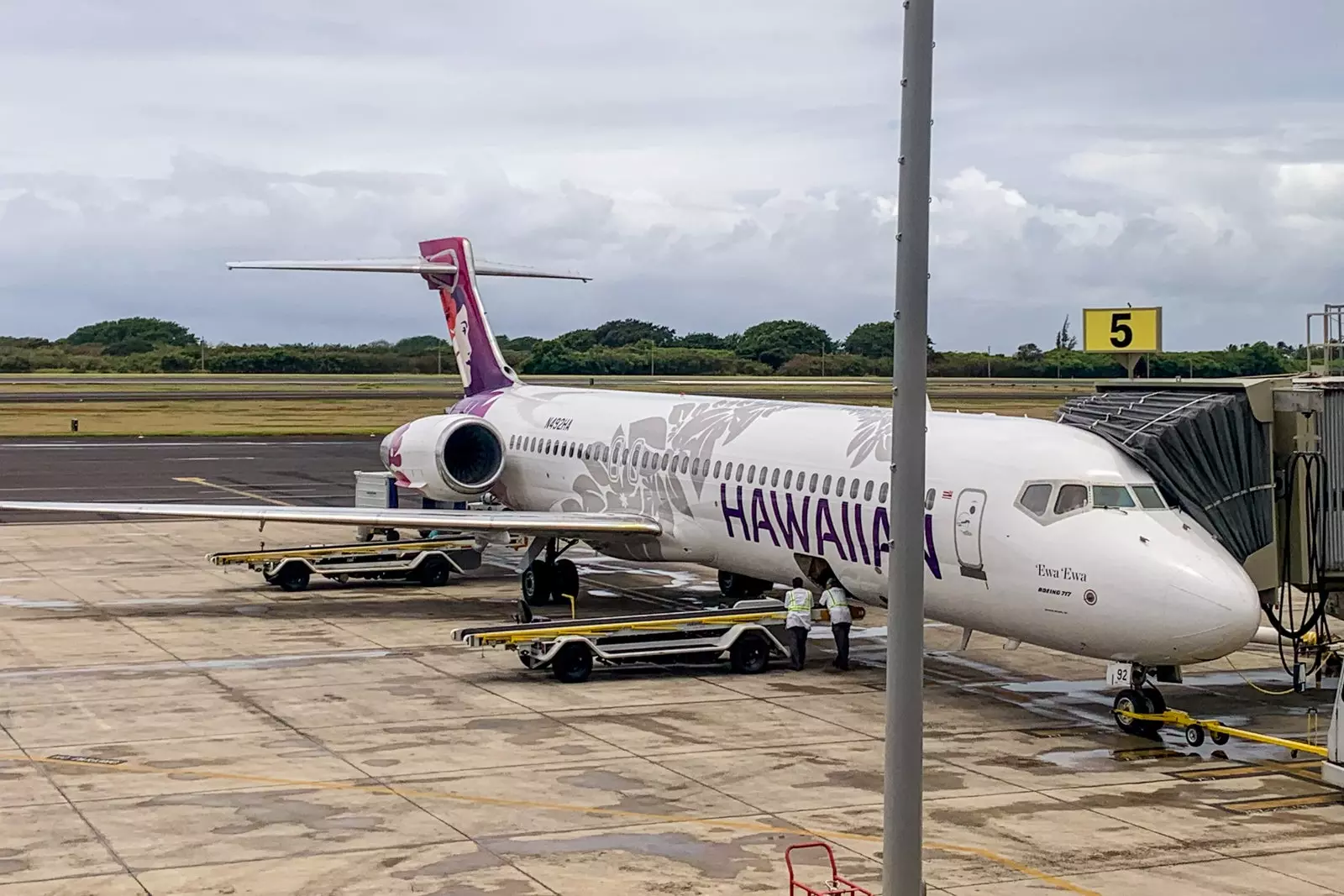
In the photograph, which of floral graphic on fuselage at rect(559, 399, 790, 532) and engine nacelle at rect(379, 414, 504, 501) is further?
engine nacelle at rect(379, 414, 504, 501)

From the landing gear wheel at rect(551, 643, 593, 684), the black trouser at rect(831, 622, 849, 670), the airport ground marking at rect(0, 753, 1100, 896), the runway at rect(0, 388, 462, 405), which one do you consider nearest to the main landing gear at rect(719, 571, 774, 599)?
the black trouser at rect(831, 622, 849, 670)

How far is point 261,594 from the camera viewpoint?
3294 centimetres

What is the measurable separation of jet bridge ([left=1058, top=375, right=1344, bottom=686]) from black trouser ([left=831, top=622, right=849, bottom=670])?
220 inches

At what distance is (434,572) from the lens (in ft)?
116

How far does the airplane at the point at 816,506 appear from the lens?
756 inches

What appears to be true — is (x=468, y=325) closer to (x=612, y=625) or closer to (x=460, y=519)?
(x=460, y=519)

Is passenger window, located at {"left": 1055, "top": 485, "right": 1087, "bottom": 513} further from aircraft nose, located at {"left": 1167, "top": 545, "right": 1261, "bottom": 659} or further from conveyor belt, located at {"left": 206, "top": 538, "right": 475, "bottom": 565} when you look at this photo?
conveyor belt, located at {"left": 206, "top": 538, "right": 475, "bottom": 565}

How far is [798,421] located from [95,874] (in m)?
14.7

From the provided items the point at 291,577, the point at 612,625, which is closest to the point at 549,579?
the point at 291,577

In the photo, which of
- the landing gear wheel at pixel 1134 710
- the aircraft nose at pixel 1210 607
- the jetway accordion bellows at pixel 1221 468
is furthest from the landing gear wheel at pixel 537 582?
the aircraft nose at pixel 1210 607

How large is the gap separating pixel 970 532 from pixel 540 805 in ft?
23.8

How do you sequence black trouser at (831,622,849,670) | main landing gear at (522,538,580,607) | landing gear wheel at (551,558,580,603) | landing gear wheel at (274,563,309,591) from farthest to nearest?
landing gear wheel at (274,563,309,591)
landing gear wheel at (551,558,580,603)
main landing gear at (522,538,580,607)
black trouser at (831,622,849,670)

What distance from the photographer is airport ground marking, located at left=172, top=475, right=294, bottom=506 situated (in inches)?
2000

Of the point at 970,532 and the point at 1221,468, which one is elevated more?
the point at 1221,468
